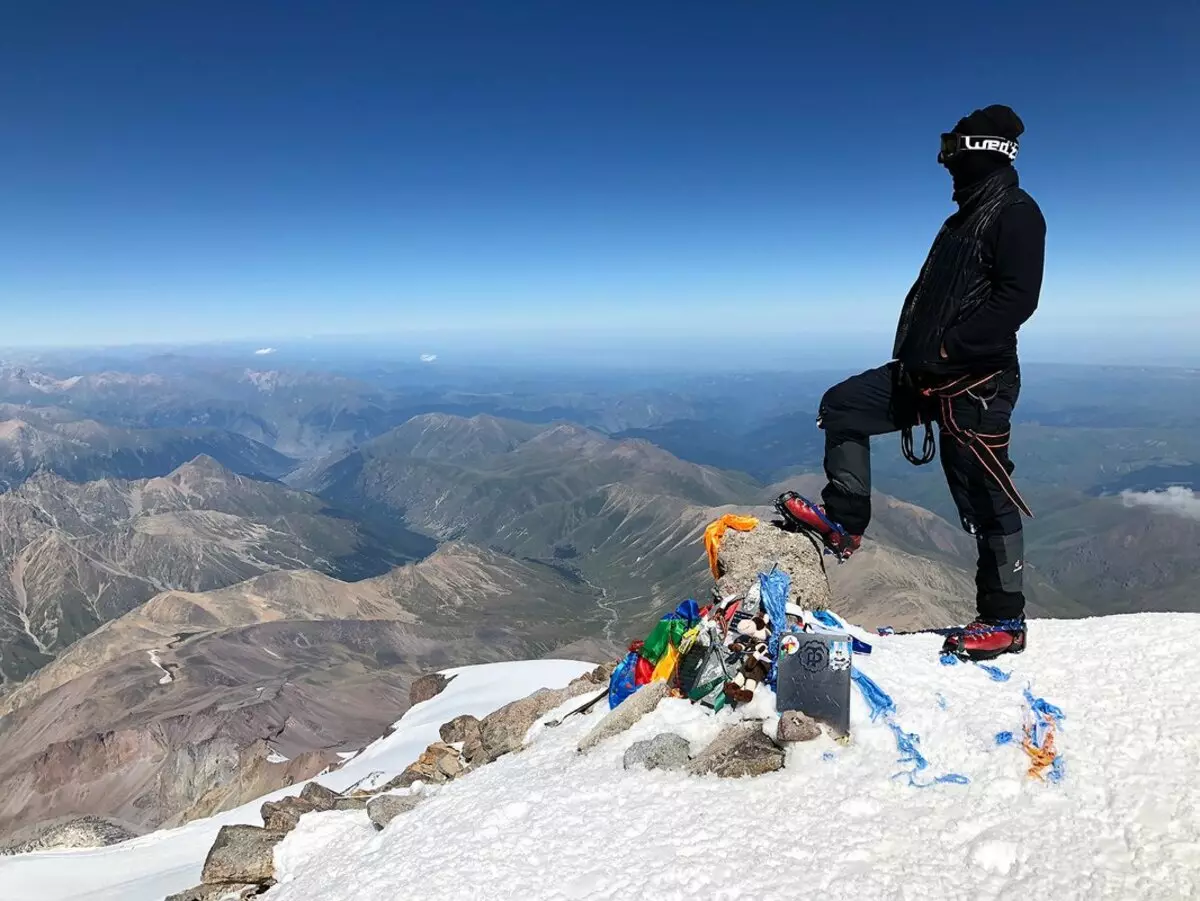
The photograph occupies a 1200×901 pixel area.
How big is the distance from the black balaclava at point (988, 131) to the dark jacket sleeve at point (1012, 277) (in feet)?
2.43

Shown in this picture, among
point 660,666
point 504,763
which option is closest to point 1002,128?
point 660,666

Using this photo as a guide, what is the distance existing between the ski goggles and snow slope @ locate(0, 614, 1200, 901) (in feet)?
18.7

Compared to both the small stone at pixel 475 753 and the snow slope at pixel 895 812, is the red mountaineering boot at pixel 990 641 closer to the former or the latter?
the snow slope at pixel 895 812

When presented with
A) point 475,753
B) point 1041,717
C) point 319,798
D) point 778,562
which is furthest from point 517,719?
point 1041,717

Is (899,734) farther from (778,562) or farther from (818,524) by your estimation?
(778,562)

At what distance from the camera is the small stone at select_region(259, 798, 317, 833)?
12.9 m

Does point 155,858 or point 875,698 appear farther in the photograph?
point 155,858

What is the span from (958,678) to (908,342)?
12.6ft

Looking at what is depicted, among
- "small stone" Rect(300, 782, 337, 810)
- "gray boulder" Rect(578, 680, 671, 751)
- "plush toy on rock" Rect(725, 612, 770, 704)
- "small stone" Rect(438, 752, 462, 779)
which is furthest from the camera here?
"small stone" Rect(300, 782, 337, 810)

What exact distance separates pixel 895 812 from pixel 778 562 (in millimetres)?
4770

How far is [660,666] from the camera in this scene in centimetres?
1030

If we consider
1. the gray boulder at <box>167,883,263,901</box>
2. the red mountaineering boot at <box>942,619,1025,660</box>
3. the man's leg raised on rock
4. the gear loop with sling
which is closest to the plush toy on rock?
the man's leg raised on rock

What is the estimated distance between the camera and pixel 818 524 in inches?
375

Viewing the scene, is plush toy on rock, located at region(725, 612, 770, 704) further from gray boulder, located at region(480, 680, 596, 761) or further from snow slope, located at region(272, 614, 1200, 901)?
gray boulder, located at region(480, 680, 596, 761)
